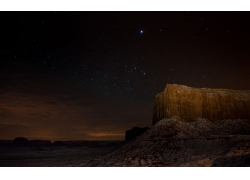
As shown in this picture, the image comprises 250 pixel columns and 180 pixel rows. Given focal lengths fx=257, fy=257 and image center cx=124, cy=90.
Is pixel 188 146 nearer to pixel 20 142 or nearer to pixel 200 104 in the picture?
pixel 200 104

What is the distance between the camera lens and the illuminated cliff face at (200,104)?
47.4 meters

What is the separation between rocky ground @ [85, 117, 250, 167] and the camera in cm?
2167

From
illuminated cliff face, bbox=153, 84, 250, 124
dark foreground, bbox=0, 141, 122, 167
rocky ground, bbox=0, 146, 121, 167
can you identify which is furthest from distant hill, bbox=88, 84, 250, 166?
dark foreground, bbox=0, 141, 122, 167

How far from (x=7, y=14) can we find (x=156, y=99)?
38.7 meters

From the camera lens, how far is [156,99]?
5384cm

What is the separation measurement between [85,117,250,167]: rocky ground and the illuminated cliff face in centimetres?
220

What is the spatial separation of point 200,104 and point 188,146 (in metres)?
18.4

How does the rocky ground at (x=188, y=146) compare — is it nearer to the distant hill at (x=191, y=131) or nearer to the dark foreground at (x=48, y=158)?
the distant hill at (x=191, y=131)

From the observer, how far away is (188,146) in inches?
1266

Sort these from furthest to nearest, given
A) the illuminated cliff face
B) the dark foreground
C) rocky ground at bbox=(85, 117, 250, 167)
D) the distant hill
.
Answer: the illuminated cliff face, the dark foreground, the distant hill, rocky ground at bbox=(85, 117, 250, 167)

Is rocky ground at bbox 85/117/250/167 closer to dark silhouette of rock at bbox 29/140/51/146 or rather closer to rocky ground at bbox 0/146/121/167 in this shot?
rocky ground at bbox 0/146/121/167

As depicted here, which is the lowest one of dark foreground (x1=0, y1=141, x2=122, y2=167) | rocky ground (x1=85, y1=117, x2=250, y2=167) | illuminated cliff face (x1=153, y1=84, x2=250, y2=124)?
dark foreground (x1=0, y1=141, x2=122, y2=167)

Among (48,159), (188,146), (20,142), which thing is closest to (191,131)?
(188,146)

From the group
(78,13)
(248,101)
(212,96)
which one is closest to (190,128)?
(212,96)
